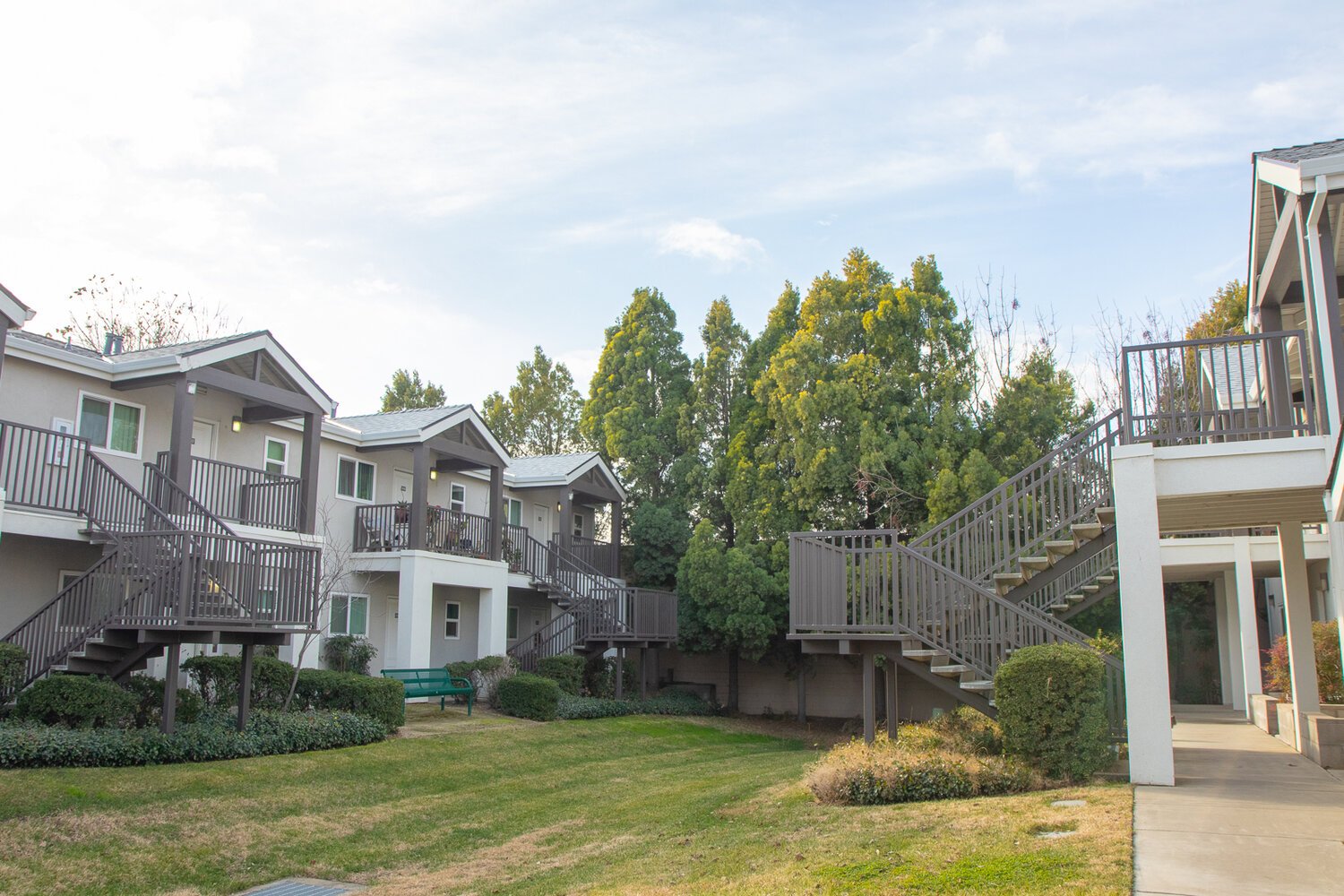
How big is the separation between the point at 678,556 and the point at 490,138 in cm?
1624

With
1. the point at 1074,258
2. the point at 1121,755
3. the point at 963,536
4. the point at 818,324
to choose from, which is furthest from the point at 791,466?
the point at 1121,755

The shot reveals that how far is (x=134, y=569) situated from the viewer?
46.6ft

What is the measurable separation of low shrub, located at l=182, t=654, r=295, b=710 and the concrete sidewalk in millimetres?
12629

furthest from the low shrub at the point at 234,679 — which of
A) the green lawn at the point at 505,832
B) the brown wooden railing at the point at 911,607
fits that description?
the brown wooden railing at the point at 911,607

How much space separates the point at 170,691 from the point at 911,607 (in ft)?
33.3

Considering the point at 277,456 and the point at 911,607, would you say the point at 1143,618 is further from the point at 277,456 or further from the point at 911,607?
the point at 277,456

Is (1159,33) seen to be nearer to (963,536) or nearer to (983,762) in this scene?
(963,536)

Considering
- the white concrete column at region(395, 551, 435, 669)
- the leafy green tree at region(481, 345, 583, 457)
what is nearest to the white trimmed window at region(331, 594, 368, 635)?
the white concrete column at region(395, 551, 435, 669)

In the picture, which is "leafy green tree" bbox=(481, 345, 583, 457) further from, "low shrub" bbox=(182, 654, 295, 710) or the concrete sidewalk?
the concrete sidewalk

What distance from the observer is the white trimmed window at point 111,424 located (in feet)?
54.4

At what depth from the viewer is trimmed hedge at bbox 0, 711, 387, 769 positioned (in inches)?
473

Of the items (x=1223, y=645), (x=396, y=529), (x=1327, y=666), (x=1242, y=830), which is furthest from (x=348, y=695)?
(x=1223, y=645)

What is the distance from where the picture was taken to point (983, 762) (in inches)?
411

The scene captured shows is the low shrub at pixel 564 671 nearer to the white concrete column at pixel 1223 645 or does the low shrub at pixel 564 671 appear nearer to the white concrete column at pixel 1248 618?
the white concrete column at pixel 1248 618
